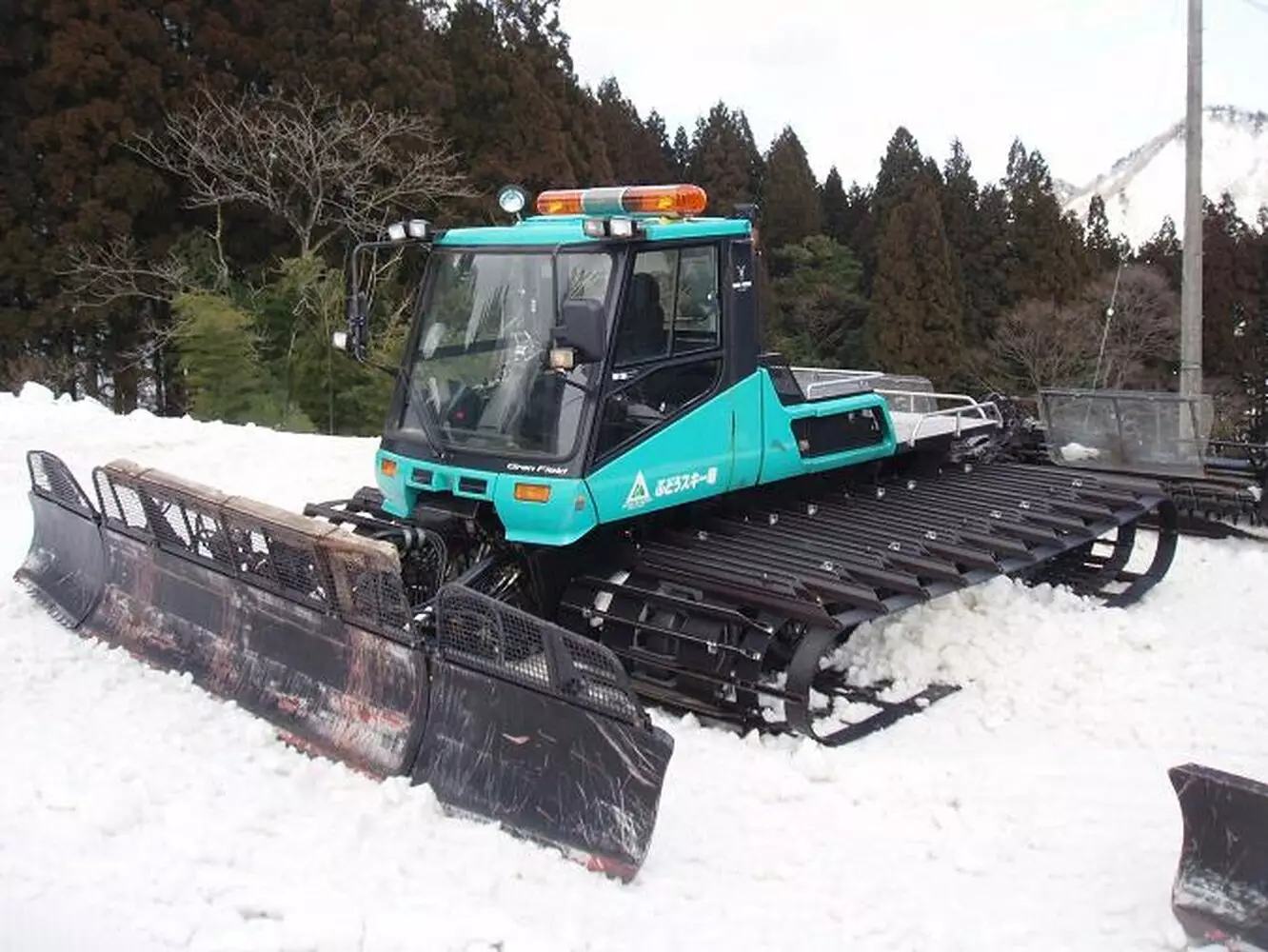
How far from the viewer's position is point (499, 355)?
6.03m

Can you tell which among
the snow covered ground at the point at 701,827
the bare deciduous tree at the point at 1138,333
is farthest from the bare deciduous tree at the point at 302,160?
the bare deciduous tree at the point at 1138,333

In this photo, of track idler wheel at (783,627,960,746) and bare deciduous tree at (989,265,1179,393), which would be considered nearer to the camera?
track idler wheel at (783,627,960,746)

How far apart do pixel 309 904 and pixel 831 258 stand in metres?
36.1

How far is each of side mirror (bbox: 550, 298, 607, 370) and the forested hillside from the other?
36.2 feet

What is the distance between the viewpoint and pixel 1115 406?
30.3 ft

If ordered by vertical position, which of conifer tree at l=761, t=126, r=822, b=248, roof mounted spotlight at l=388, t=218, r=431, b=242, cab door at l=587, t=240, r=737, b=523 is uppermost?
conifer tree at l=761, t=126, r=822, b=248

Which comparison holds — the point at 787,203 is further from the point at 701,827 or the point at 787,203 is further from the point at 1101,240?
the point at 701,827

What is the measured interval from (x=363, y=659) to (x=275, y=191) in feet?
60.6

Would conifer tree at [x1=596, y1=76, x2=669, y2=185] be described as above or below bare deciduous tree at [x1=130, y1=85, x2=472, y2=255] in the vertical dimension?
above

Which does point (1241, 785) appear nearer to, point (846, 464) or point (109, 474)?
point (846, 464)

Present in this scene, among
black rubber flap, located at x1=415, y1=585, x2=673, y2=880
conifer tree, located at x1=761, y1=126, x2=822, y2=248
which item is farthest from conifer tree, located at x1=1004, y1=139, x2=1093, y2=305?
black rubber flap, located at x1=415, y1=585, x2=673, y2=880

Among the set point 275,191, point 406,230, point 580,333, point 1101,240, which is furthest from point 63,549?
point 1101,240

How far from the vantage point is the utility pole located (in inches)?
541

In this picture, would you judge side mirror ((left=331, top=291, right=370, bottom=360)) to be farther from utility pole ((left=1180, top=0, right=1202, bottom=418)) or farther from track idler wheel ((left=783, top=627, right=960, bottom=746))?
utility pole ((left=1180, top=0, right=1202, bottom=418))
